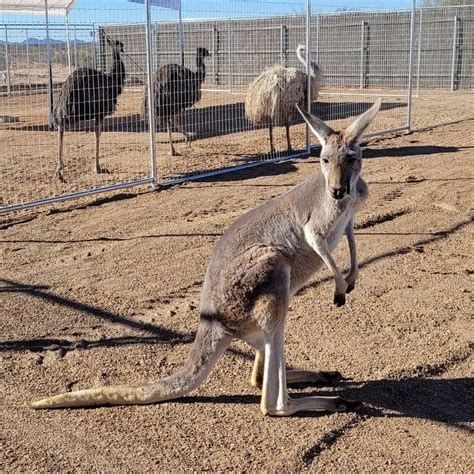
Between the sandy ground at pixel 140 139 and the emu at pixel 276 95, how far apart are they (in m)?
0.62

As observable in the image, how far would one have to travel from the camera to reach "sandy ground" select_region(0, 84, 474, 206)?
10.4m

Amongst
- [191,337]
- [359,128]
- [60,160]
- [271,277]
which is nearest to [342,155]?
[359,128]

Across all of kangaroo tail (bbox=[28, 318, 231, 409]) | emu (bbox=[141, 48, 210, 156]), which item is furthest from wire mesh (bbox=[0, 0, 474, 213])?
kangaroo tail (bbox=[28, 318, 231, 409])

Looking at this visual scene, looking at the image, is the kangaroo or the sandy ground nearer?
the kangaroo

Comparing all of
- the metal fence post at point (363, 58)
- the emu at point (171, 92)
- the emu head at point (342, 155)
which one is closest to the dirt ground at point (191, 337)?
the emu head at point (342, 155)

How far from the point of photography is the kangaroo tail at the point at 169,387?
3.96m

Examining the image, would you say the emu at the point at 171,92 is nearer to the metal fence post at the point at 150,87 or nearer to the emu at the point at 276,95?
the emu at the point at 276,95

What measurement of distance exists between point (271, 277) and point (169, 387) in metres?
0.81

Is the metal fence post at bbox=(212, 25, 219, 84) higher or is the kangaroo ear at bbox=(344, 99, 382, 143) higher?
the metal fence post at bbox=(212, 25, 219, 84)

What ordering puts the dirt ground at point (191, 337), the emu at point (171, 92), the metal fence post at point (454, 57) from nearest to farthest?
the dirt ground at point (191, 337)
the emu at point (171, 92)
the metal fence post at point (454, 57)

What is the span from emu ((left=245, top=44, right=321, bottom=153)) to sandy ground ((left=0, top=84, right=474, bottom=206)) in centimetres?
62

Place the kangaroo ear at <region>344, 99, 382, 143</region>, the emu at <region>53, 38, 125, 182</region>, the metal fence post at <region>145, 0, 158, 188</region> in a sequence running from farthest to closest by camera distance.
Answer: the emu at <region>53, 38, 125, 182</region> → the metal fence post at <region>145, 0, 158, 188</region> → the kangaroo ear at <region>344, 99, 382, 143</region>

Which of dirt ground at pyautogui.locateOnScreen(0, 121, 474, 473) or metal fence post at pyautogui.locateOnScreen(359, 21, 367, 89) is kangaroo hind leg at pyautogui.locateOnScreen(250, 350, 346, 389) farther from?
metal fence post at pyautogui.locateOnScreen(359, 21, 367, 89)

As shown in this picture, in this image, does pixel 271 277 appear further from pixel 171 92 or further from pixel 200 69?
pixel 200 69
